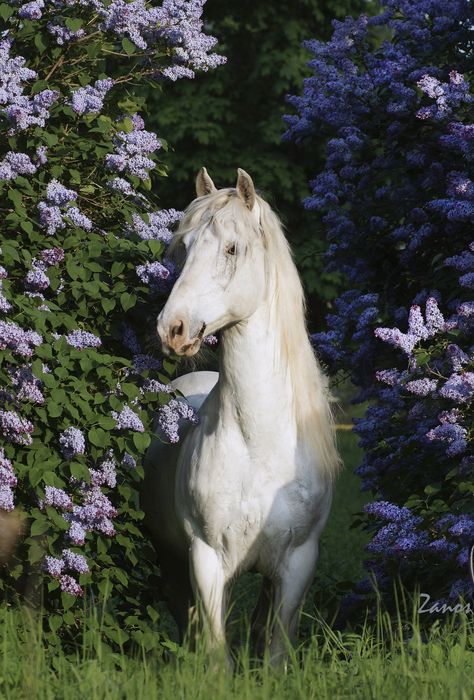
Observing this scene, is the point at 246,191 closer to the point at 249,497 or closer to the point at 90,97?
the point at 90,97

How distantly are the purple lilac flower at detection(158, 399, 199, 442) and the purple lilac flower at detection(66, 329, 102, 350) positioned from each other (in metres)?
0.42

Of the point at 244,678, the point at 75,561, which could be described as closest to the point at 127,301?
the point at 75,561

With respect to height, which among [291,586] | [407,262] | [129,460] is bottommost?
[291,586]

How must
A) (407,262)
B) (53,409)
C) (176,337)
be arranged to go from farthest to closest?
(407,262) < (53,409) < (176,337)

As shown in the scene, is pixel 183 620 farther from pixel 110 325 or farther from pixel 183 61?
pixel 183 61

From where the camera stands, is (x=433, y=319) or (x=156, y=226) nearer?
(x=433, y=319)

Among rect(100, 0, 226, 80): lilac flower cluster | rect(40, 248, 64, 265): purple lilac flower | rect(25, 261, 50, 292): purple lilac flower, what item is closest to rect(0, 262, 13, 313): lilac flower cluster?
rect(25, 261, 50, 292): purple lilac flower

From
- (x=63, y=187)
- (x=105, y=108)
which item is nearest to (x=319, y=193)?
(x=105, y=108)

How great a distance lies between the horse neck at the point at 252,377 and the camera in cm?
516

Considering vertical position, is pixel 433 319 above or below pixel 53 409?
above

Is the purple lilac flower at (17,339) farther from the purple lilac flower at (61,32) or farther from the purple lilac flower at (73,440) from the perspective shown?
the purple lilac flower at (61,32)

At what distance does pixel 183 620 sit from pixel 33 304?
7.16ft

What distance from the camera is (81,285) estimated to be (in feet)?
17.4

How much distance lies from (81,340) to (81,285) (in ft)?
0.77
